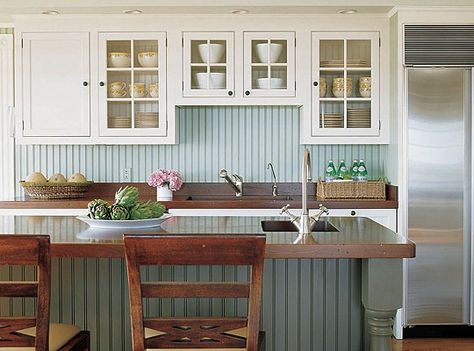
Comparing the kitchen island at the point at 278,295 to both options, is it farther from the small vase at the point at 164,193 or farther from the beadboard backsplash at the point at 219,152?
the beadboard backsplash at the point at 219,152

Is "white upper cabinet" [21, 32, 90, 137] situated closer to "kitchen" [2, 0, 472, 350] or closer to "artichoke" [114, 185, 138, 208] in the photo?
"kitchen" [2, 0, 472, 350]

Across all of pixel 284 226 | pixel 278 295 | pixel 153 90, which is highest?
pixel 153 90

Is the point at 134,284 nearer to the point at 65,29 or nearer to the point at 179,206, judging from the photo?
the point at 179,206

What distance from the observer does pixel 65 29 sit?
4.66 metres

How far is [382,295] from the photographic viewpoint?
7.65 feet

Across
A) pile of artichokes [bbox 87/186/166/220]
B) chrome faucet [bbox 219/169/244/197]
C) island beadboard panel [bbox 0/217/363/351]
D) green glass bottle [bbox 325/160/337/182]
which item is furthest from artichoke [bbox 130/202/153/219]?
green glass bottle [bbox 325/160/337/182]

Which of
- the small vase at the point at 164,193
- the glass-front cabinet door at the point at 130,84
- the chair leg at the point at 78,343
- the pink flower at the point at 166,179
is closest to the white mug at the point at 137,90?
the glass-front cabinet door at the point at 130,84

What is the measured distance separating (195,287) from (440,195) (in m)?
2.79

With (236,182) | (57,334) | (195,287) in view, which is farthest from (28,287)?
(236,182)

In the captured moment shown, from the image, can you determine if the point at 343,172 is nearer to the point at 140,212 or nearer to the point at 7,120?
the point at 140,212

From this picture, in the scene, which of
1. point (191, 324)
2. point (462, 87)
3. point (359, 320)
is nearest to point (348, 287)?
point (359, 320)

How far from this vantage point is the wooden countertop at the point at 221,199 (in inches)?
173

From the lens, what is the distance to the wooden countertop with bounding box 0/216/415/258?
7.43ft

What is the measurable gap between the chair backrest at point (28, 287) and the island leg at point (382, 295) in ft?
3.67
